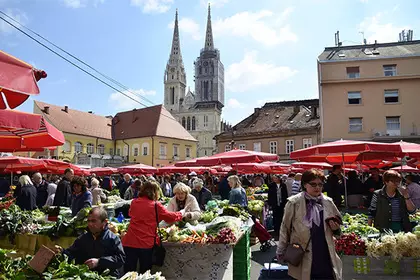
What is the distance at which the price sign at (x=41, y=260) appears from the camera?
333 centimetres

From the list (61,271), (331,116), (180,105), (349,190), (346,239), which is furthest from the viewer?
(180,105)

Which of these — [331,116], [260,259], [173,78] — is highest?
[173,78]

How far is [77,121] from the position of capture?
177 ft

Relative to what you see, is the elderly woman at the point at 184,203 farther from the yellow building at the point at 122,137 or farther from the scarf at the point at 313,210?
the yellow building at the point at 122,137

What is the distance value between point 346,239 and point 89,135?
5222cm

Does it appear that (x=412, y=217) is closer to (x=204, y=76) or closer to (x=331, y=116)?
(x=331, y=116)

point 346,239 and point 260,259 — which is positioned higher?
point 346,239

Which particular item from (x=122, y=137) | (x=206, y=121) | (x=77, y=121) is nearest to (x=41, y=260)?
(x=77, y=121)

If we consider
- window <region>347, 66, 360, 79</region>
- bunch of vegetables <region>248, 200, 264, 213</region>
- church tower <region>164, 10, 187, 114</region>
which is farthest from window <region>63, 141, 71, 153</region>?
church tower <region>164, 10, 187, 114</region>

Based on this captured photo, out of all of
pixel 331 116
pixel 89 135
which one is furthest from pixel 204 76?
pixel 331 116

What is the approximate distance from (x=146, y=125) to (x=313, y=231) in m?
55.2

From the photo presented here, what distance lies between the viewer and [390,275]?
541 cm

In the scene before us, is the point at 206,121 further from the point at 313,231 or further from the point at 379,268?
the point at 313,231

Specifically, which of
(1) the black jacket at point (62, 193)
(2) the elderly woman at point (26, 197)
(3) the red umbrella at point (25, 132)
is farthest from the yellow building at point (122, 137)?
(3) the red umbrella at point (25, 132)
